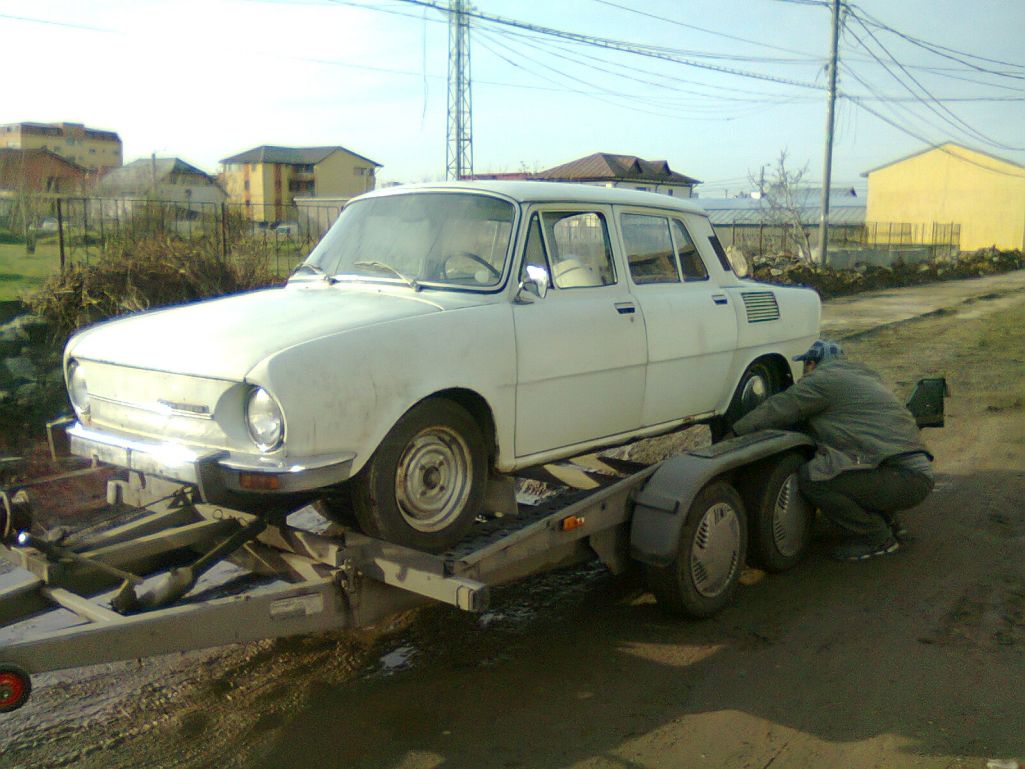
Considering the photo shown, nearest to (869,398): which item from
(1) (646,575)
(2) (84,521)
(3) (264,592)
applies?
(1) (646,575)

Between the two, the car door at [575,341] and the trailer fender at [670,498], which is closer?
the car door at [575,341]

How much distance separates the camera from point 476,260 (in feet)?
15.2

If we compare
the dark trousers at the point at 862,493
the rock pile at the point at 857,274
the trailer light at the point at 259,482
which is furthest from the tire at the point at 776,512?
the rock pile at the point at 857,274

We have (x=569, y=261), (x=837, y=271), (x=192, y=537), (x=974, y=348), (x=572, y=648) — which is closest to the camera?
(x=192, y=537)

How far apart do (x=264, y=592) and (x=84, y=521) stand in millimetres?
3352

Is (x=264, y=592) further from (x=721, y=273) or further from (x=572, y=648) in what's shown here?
(x=721, y=273)

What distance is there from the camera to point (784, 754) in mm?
3646

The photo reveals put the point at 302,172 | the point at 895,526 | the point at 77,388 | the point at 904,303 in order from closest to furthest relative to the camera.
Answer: the point at 77,388
the point at 895,526
the point at 904,303
the point at 302,172

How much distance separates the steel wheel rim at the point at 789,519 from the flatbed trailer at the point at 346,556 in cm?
1

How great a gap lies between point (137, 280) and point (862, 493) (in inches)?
343

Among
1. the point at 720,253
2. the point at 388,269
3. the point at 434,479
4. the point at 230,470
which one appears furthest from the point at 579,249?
the point at 230,470

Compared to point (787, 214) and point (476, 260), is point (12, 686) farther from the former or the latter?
point (787, 214)

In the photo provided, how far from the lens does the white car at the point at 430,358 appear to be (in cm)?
361

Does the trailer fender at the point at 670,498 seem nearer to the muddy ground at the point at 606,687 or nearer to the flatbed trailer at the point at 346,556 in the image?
the flatbed trailer at the point at 346,556
